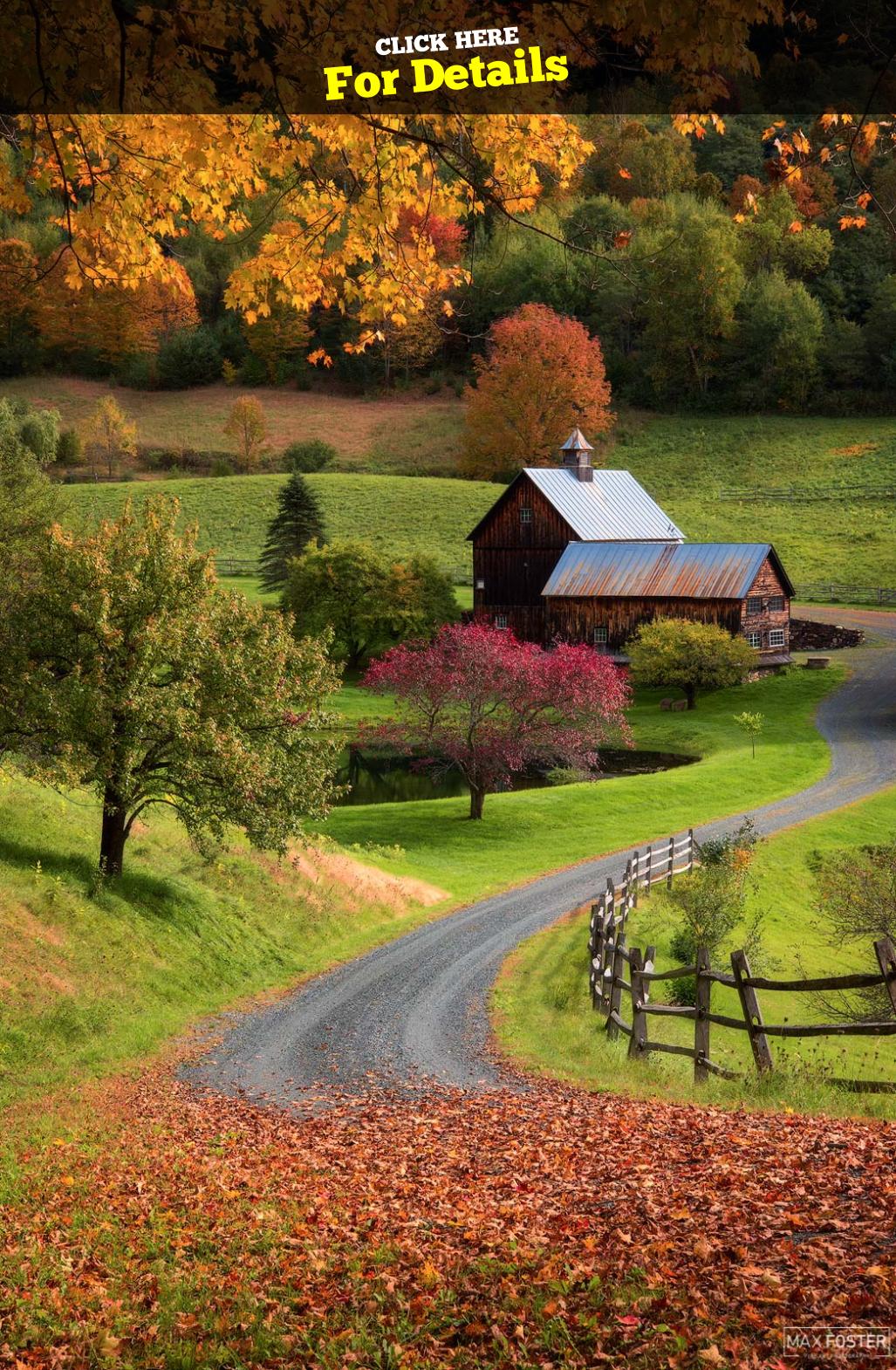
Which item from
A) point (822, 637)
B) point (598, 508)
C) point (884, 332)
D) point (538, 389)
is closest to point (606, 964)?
point (822, 637)

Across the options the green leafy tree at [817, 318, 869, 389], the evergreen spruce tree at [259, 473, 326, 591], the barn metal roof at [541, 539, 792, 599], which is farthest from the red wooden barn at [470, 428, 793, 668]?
the green leafy tree at [817, 318, 869, 389]

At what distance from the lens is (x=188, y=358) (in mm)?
125375

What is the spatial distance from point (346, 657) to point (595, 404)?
133ft

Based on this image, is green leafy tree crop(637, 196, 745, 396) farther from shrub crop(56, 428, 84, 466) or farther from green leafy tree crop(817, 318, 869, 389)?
shrub crop(56, 428, 84, 466)

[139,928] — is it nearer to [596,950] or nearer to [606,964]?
[596,950]

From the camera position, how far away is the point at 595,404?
9931 cm

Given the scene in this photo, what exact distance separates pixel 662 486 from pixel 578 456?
2981 cm

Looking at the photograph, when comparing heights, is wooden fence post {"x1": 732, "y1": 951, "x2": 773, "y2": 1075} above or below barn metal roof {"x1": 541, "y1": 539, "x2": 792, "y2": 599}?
below

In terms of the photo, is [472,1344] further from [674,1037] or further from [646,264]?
[674,1037]

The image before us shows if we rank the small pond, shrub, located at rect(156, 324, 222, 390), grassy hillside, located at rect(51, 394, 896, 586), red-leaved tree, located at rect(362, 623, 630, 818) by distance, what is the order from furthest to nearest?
shrub, located at rect(156, 324, 222, 390)
grassy hillside, located at rect(51, 394, 896, 586)
the small pond
red-leaved tree, located at rect(362, 623, 630, 818)

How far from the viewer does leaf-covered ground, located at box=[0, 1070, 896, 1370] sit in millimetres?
6488

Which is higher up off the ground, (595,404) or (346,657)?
(595,404)

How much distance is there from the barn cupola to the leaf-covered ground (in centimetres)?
6323

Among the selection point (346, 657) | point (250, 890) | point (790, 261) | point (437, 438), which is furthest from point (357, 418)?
point (250, 890)
